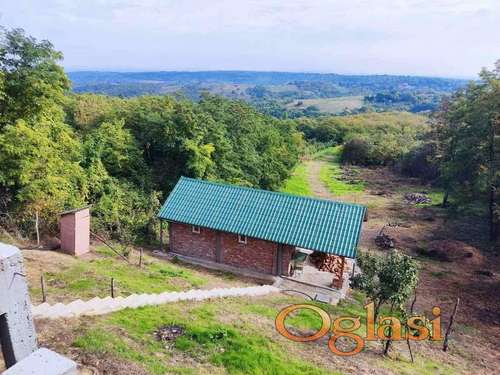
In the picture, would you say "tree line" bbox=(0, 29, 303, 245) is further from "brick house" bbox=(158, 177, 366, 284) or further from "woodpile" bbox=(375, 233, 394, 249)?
"woodpile" bbox=(375, 233, 394, 249)

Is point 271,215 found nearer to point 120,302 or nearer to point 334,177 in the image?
point 120,302

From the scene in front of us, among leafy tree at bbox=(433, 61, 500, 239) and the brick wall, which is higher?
leafy tree at bbox=(433, 61, 500, 239)

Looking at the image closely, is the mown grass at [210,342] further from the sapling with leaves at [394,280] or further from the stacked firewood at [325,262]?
the stacked firewood at [325,262]

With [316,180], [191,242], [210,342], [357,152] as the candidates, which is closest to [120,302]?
[210,342]

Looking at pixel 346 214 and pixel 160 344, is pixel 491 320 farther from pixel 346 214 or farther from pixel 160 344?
pixel 160 344

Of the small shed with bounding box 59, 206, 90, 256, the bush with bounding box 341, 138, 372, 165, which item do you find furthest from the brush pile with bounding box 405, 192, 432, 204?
the small shed with bounding box 59, 206, 90, 256

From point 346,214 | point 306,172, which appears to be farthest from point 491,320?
point 306,172
